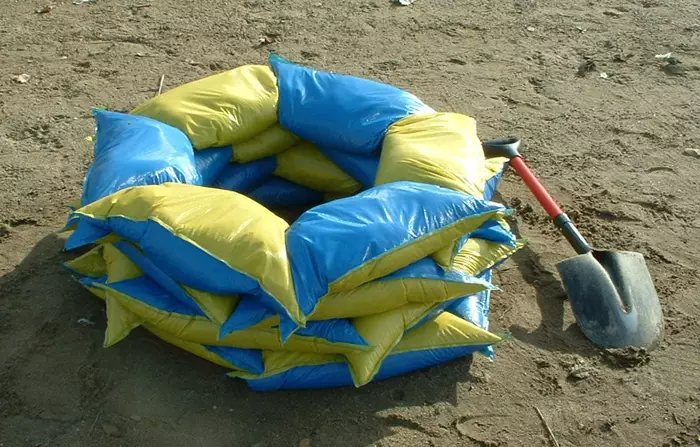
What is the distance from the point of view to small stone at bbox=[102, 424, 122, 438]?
3.59m

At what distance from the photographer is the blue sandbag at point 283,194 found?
16.1ft

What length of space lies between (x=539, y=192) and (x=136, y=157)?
7.58 feet

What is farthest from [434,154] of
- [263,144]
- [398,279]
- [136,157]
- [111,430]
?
[111,430]

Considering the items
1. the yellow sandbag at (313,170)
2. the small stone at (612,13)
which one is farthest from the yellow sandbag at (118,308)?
the small stone at (612,13)

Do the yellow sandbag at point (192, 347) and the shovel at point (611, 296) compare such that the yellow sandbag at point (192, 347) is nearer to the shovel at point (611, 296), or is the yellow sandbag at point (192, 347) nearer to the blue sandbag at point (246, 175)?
the blue sandbag at point (246, 175)

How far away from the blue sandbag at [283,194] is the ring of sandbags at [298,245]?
438 millimetres

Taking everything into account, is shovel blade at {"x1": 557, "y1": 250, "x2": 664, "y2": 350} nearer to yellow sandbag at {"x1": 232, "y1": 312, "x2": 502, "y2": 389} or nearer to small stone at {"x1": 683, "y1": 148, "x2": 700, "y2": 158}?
yellow sandbag at {"x1": 232, "y1": 312, "x2": 502, "y2": 389}

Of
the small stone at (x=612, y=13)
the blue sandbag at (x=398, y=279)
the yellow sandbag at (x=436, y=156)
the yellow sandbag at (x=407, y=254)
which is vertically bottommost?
the blue sandbag at (x=398, y=279)

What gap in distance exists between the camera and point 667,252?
488 cm

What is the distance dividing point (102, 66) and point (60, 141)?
40.8 inches

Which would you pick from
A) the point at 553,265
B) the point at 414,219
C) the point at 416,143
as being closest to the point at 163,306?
the point at 414,219

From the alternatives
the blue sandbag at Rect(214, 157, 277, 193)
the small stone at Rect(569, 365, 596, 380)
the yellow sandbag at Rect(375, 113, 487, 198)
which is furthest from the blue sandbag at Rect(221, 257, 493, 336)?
the blue sandbag at Rect(214, 157, 277, 193)

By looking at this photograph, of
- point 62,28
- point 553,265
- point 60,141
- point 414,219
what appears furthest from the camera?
point 62,28

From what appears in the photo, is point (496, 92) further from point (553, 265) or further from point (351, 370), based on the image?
point (351, 370)
